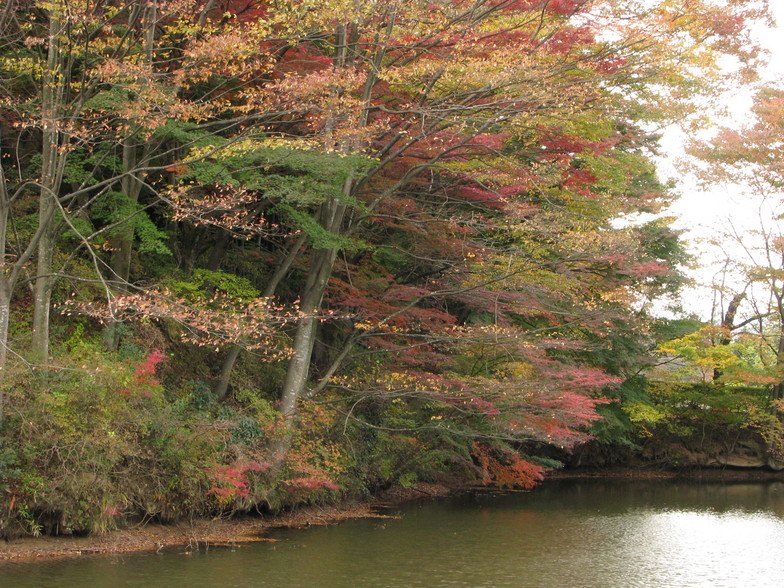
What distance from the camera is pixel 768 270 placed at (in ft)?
88.2

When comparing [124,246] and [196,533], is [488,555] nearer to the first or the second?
[196,533]

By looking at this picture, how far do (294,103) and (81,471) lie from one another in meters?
5.88

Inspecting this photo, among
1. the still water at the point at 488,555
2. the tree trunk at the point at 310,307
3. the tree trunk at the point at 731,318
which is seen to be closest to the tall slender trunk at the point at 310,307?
the tree trunk at the point at 310,307

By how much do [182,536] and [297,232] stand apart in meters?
5.16

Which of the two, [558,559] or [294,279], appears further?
[294,279]

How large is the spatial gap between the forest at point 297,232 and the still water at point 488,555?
1141 millimetres

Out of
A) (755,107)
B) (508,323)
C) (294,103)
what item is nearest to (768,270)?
(755,107)

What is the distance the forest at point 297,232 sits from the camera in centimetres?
1131

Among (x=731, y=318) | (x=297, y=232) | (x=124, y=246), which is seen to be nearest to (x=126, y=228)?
(x=124, y=246)

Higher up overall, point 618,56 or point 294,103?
point 618,56

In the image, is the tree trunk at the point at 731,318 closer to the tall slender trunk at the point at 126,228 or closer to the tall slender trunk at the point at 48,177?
the tall slender trunk at the point at 126,228

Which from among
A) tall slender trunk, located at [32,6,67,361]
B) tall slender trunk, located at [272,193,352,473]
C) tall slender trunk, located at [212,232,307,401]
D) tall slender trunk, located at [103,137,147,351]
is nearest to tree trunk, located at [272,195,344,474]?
tall slender trunk, located at [272,193,352,473]

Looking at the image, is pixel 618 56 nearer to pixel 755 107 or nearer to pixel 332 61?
pixel 332 61

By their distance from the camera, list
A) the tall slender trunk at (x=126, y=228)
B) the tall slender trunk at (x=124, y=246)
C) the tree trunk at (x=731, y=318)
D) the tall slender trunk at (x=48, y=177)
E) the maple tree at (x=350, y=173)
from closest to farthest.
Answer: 1. the tall slender trunk at (x=48, y=177)
2. the maple tree at (x=350, y=173)
3. the tall slender trunk at (x=126, y=228)
4. the tall slender trunk at (x=124, y=246)
5. the tree trunk at (x=731, y=318)
